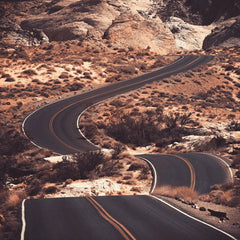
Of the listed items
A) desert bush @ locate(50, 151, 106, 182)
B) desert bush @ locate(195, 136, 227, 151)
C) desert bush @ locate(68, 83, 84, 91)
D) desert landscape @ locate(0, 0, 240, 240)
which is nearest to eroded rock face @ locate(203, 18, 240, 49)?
desert landscape @ locate(0, 0, 240, 240)

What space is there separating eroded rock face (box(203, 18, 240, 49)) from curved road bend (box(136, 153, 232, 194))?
79.6m

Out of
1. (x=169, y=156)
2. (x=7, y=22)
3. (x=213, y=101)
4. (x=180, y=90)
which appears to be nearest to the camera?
(x=169, y=156)

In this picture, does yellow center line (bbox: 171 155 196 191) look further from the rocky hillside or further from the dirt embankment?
the rocky hillside

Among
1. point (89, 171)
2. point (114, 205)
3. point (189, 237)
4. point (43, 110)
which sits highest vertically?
point (189, 237)

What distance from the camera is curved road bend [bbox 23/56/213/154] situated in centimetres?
3300

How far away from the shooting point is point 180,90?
173ft

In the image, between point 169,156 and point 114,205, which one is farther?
point 169,156

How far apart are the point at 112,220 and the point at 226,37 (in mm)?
99147

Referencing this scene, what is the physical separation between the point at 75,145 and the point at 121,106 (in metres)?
13.4

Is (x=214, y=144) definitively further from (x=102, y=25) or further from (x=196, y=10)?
(x=196, y=10)

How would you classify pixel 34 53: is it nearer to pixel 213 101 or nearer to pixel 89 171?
pixel 213 101

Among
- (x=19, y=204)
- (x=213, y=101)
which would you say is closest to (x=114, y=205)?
(x=19, y=204)

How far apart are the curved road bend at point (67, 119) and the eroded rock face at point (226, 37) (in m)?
46.6

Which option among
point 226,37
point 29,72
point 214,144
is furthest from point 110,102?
point 226,37
